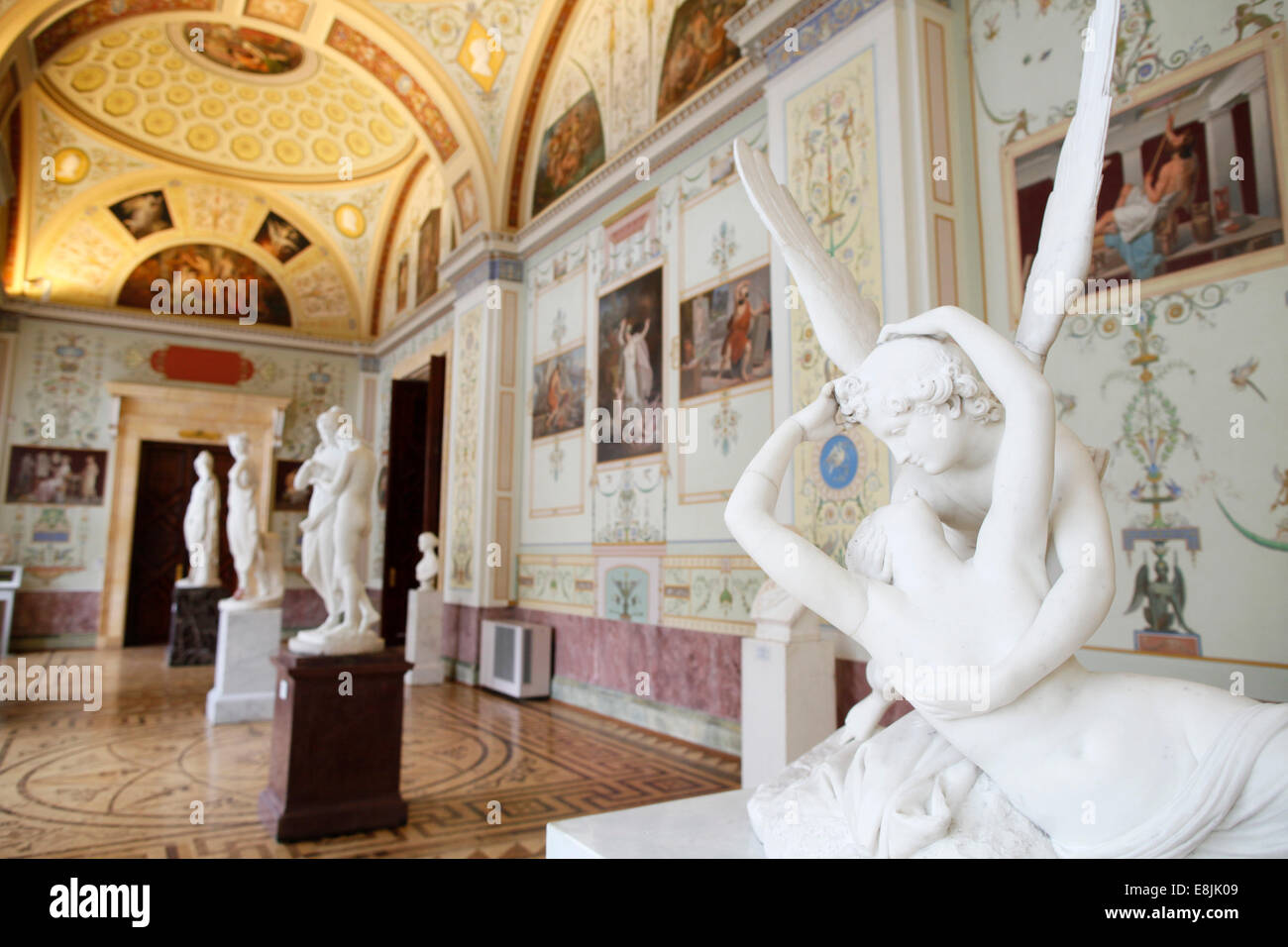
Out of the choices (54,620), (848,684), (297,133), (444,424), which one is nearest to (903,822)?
(848,684)

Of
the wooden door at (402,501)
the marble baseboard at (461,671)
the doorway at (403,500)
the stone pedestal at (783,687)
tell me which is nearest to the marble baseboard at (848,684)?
the stone pedestal at (783,687)

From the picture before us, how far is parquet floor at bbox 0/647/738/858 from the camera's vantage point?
14.0 feet

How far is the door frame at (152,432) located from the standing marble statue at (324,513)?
27.8ft

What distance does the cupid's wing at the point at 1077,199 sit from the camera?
5.53 feet

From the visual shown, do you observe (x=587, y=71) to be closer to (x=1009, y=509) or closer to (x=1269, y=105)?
(x=1269, y=105)

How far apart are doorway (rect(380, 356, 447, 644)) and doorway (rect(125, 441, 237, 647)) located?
434cm

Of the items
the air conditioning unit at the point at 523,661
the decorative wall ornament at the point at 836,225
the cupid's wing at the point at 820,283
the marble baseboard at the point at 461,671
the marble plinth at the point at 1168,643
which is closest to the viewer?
the cupid's wing at the point at 820,283

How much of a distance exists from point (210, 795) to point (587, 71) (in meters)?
8.16

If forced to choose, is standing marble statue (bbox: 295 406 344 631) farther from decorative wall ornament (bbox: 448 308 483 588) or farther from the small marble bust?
the small marble bust

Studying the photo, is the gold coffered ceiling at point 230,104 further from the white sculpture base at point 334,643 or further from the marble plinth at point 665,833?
the marble plinth at point 665,833

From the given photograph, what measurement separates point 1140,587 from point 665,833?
319 centimetres

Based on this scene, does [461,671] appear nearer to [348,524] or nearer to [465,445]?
[465,445]

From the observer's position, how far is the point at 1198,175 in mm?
3852

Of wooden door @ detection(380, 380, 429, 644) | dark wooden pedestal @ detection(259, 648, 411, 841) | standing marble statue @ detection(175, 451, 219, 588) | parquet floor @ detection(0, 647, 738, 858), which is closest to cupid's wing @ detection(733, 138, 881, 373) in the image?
parquet floor @ detection(0, 647, 738, 858)
